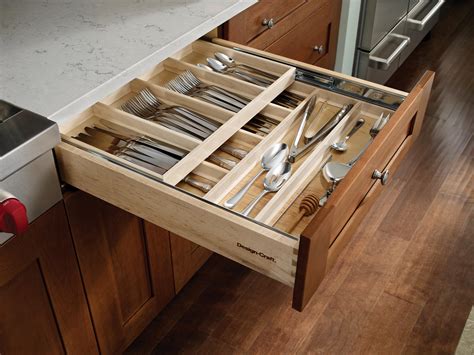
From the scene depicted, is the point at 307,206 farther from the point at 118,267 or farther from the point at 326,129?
the point at 118,267

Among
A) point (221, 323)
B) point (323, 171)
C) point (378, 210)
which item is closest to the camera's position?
point (323, 171)

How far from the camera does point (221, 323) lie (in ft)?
5.33

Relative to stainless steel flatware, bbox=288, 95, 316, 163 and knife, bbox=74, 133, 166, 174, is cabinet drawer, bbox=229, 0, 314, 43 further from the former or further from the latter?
knife, bbox=74, 133, 166, 174

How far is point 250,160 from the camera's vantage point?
3.54 ft

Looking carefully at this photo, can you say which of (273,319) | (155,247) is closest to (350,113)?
(155,247)

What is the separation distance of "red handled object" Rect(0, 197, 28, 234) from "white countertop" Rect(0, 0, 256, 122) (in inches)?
6.7

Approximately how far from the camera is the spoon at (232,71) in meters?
1.29

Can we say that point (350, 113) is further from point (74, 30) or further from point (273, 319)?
point (273, 319)

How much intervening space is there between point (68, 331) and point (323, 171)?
2.03 feet

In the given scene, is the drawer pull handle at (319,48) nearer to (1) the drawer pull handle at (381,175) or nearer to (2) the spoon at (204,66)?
(2) the spoon at (204,66)

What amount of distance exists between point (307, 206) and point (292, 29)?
36.0 inches

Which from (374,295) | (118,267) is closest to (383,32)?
(374,295)

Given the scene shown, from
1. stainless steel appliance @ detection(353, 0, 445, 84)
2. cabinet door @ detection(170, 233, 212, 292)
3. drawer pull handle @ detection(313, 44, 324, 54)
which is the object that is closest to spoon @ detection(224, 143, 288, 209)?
cabinet door @ detection(170, 233, 212, 292)

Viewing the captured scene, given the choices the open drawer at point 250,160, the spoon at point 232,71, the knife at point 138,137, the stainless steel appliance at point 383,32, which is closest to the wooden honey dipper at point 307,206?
the open drawer at point 250,160
